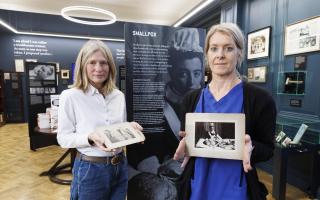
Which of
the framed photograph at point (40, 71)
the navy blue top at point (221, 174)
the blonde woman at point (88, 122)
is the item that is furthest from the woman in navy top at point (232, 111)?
the framed photograph at point (40, 71)

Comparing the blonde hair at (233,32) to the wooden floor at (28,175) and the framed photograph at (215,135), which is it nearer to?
the framed photograph at (215,135)

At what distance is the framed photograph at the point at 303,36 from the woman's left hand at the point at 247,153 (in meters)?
2.78

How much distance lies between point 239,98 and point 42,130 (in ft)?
10.3

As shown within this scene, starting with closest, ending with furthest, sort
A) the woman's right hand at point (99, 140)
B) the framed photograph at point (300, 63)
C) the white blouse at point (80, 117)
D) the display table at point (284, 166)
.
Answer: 1. the woman's right hand at point (99, 140)
2. the white blouse at point (80, 117)
3. the display table at point (284, 166)
4. the framed photograph at point (300, 63)

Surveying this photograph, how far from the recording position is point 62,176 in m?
3.78

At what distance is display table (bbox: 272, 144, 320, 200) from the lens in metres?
2.82

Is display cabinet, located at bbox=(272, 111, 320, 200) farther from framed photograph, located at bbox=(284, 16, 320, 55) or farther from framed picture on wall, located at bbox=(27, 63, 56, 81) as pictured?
framed picture on wall, located at bbox=(27, 63, 56, 81)

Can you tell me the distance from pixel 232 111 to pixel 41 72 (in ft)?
15.4

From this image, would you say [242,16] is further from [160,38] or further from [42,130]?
[42,130]

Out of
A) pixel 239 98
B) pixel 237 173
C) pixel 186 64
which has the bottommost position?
pixel 237 173

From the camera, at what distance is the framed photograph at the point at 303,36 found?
122 inches

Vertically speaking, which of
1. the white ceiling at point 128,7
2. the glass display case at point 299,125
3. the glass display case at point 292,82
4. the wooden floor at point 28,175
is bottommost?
the wooden floor at point 28,175

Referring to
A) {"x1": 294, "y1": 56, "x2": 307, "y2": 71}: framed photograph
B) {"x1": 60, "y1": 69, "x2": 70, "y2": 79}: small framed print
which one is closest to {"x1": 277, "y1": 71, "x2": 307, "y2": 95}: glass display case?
{"x1": 294, "y1": 56, "x2": 307, "y2": 71}: framed photograph

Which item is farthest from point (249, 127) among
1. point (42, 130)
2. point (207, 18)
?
point (207, 18)
